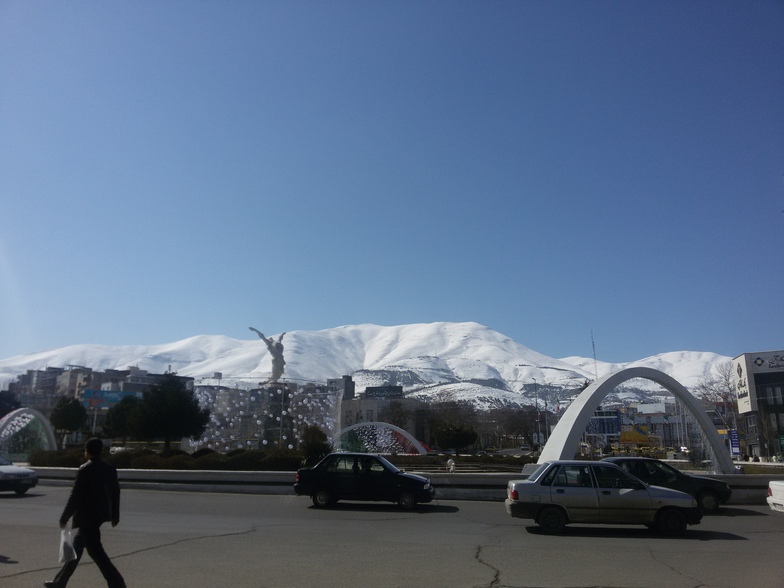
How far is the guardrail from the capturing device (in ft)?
64.5

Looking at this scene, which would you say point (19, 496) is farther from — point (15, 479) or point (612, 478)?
point (612, 478)

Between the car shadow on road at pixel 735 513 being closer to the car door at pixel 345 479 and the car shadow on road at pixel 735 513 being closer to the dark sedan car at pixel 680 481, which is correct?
the dark sedan car at pixel 680 481

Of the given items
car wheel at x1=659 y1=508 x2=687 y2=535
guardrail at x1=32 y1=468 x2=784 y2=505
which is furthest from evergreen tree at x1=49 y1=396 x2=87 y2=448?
car wheel at x1=659 y1=508 x2=687 y2=535

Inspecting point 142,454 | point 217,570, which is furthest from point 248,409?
point 217,570

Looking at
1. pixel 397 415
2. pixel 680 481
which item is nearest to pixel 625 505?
pixel 680 481

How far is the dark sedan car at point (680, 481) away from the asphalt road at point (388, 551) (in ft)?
2.41

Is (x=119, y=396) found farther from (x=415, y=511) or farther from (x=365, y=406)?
(x=415, y=511)

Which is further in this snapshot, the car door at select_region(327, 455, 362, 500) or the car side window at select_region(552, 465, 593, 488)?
the car door at select_region(327, 455, 362, 500)

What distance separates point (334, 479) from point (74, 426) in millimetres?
71931

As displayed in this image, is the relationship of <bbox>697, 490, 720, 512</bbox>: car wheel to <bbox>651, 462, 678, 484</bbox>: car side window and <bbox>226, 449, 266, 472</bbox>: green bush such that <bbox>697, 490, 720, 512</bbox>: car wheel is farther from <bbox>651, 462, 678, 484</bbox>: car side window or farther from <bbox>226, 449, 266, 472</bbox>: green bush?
<bbox>226, 449, 266, 472</bbox>: green bush

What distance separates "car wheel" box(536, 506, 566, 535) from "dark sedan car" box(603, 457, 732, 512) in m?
4.24

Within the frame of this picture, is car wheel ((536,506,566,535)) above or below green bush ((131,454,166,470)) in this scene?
below

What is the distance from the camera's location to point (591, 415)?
2275 centimetres

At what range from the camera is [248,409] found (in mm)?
37406
